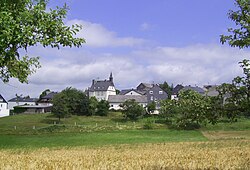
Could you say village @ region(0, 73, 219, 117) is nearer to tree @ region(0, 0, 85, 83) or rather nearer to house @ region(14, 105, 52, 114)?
house @ region(14, 105, 52, 114)

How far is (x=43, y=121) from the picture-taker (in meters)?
100

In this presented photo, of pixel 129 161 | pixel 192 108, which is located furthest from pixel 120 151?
pixel 192 108

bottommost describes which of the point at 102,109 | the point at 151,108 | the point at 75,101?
the point at 102,109

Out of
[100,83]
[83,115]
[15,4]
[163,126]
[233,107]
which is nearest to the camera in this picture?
[233,107]

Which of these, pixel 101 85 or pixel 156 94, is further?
pixel 101 85

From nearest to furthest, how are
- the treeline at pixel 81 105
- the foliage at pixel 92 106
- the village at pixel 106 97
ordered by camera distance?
the treeline at pixel 81 105
the foliage at pixel 92 106
the village at pixel 106 97

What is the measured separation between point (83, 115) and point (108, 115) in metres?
8.19

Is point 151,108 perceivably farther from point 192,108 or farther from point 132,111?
point 192,108

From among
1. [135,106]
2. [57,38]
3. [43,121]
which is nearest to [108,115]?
[135,106]

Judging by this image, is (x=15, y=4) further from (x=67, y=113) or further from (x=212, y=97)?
(x=67, y=113)

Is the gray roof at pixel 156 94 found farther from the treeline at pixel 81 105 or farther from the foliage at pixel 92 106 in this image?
the foliage at pixel 92 106

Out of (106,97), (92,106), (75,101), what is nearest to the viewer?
(92,106)

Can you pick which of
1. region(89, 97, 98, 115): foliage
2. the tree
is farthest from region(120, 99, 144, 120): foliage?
the tree

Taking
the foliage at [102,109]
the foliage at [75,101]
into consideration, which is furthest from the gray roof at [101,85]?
the foliage at [102,109]
